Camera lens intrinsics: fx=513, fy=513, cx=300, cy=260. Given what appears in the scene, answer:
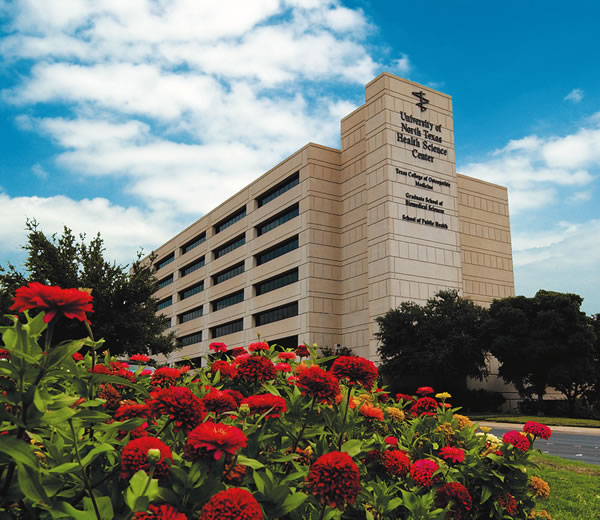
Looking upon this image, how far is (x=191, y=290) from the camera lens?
214 feet

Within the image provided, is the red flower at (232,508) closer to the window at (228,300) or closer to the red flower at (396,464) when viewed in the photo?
the red flower at (396,464)

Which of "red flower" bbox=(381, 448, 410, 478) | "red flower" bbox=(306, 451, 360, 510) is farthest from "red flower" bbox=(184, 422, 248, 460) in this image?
"red flower" bbox=(381, 448, 410, 478)

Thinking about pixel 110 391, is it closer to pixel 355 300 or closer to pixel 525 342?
pixel 525 342

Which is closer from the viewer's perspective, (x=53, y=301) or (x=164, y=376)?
(x=53, y=301)

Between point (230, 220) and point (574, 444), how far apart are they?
148 ft

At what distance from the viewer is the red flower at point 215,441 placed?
1.79 m

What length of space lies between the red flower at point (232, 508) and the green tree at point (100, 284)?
21.6 m

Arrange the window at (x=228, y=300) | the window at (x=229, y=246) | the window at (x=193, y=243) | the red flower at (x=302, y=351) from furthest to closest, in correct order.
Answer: the window at (x=193, y=243)
the window at (x=229, y=246)
the window at (x=228, y=300)
the red flower at (x=302, y=351)

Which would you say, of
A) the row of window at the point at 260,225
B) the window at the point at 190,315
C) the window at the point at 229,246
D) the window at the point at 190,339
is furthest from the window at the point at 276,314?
the window at the point at 190,315

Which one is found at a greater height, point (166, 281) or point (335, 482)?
point (166, 281)

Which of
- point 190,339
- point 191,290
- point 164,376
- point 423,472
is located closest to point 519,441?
point 423,472

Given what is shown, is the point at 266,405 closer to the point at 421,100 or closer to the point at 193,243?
the point at 421,100

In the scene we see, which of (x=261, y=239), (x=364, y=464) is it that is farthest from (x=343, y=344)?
(x=364, y=464)

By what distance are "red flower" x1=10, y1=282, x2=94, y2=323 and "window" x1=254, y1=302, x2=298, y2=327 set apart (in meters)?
43.2
